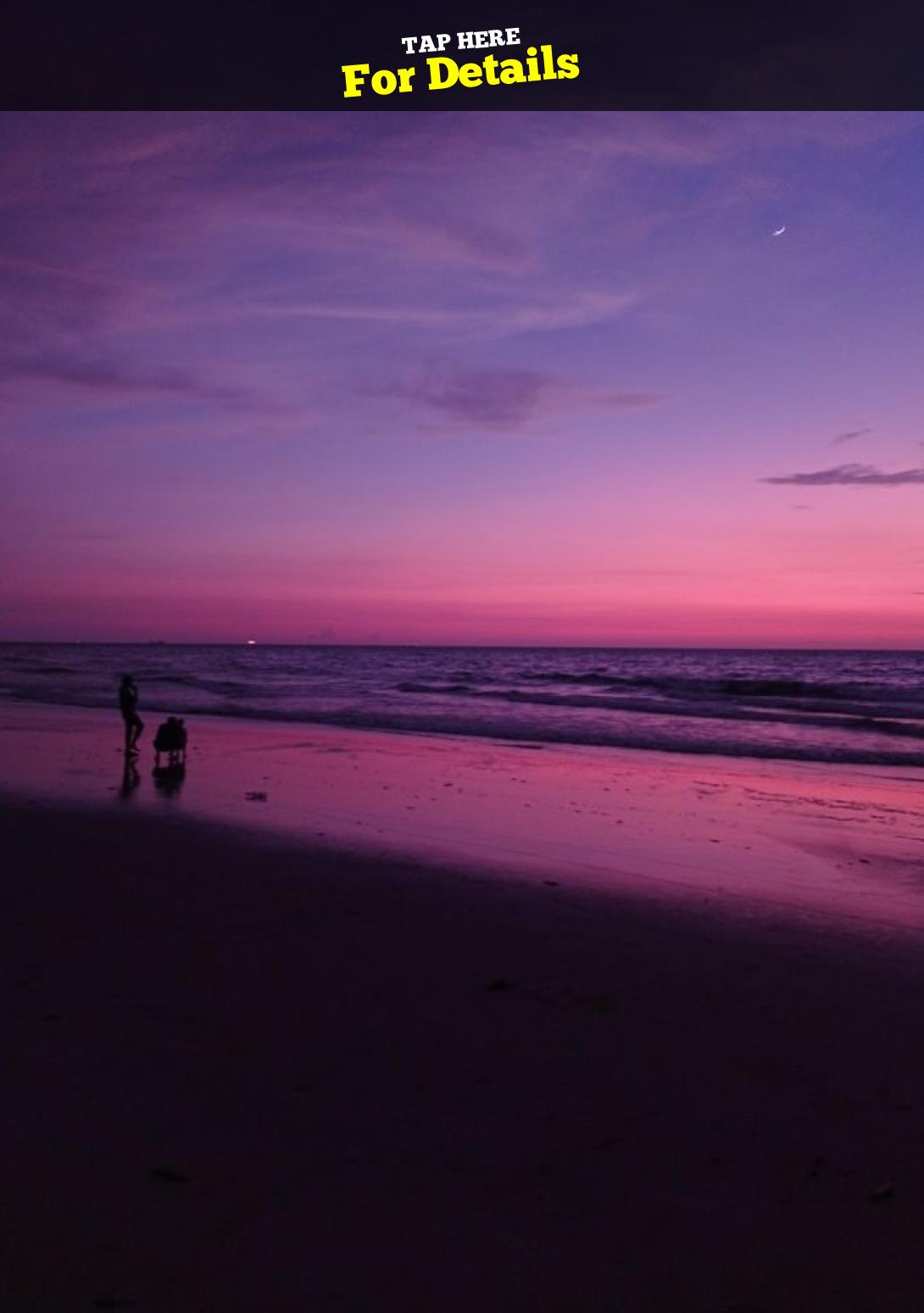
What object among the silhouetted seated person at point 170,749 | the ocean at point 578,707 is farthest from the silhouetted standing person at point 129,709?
the ocean at point 578,707

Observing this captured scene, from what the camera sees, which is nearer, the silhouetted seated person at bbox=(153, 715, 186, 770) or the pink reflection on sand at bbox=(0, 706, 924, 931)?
the pink reflection on sand at bbox=(0, 706, 924, 931)

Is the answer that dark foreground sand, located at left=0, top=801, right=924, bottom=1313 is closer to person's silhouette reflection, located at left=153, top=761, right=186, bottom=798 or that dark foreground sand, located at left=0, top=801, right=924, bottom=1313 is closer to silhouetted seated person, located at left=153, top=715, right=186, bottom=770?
person's silhouette reflection, located at left=153, top=761, right=186, bottom=798

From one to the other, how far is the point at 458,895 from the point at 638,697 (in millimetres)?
33344

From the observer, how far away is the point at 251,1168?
12.7 feet

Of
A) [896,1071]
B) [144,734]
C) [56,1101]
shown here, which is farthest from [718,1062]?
[144,734]

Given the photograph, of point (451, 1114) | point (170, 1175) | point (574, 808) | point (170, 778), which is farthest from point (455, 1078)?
point (170, 778)

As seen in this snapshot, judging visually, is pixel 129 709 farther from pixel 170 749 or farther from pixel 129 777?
pixel 129 777

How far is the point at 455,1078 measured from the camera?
4738 millimetres

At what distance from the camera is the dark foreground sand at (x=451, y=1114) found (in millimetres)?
3359

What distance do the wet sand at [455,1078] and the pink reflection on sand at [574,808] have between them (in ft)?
0.44

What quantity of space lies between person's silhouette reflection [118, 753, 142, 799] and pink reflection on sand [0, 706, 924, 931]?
0.08 metres

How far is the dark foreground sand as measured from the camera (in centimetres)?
336

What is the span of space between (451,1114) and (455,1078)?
13.9 inches

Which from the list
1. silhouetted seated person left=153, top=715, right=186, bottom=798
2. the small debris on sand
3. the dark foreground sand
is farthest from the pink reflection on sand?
the small debris on sand
